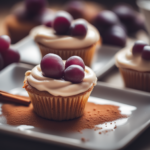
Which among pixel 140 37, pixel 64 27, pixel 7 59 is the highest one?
pixel 64 27

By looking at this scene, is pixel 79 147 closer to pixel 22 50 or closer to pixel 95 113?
pixel 95 113

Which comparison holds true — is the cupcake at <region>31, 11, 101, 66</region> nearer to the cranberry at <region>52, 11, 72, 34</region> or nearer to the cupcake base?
the cranberry at <region>52, 11, 72, 34</region>

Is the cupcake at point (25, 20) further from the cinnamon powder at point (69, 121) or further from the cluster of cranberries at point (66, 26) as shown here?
the cinnamon powder at point (69, 121)

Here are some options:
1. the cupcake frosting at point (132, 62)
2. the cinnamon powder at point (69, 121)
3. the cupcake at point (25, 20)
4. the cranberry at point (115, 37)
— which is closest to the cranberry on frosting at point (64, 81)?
the cinnamon powder at point (69, 121)

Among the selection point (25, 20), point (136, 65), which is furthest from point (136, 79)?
point (25, 20)

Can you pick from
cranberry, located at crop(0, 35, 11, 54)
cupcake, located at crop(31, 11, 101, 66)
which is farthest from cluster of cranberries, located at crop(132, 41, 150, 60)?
cranberry, located at crop(0, 35, 11, 54)

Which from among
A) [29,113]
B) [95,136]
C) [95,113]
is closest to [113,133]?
[95,136]

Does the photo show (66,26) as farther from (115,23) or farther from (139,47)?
(115,23)
